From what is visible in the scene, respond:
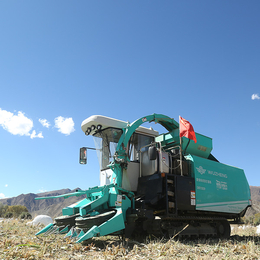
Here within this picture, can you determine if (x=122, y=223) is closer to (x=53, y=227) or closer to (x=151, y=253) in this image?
(x=151, y=253)

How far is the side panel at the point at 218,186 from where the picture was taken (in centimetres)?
959

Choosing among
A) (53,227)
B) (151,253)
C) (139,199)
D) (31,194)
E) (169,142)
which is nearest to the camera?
(151,253)

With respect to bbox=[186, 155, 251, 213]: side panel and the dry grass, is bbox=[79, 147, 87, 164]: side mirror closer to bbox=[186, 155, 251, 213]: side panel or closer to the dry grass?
the dry grass

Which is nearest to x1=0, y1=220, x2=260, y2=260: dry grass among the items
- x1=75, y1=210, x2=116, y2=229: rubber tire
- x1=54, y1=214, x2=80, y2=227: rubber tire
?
x1=75, y1=210, x2=116, y2=229: rubber tire

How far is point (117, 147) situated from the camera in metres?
8.79

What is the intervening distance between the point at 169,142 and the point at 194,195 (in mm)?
2329

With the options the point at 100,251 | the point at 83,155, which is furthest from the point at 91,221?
the point at 83,155

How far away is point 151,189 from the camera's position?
8641mm

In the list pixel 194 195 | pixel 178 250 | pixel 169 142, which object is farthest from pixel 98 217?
pixel 169 142

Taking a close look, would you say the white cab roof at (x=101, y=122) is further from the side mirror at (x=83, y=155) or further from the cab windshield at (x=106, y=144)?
the side mirror at (x=83, y=155)

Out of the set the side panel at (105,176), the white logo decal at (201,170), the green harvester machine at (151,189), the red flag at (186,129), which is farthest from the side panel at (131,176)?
the white logo decal at (201,170)

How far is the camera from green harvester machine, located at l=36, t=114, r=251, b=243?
303 inches

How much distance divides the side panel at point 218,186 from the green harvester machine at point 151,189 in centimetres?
3

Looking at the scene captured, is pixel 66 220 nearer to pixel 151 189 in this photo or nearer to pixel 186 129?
pixel 151 189
